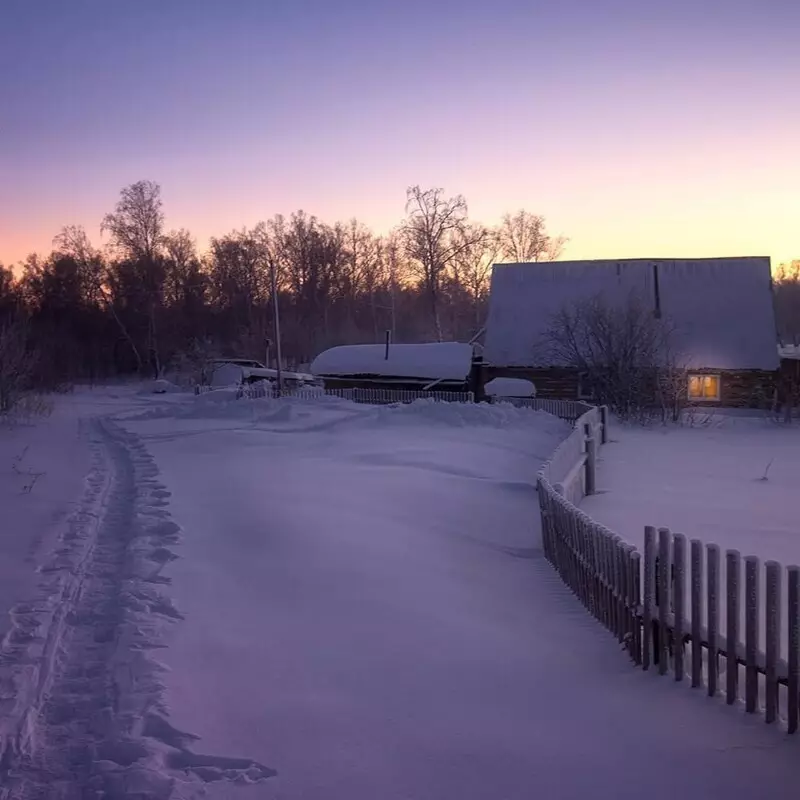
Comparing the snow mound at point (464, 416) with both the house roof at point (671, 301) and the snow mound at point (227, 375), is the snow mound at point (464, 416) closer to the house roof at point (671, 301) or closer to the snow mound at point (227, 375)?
the house roof at point (671, 301)

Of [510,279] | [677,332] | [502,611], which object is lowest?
[502,611]

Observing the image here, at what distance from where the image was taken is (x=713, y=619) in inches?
193

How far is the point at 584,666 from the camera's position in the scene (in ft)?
18.7

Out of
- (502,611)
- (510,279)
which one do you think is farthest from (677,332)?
(502,611)

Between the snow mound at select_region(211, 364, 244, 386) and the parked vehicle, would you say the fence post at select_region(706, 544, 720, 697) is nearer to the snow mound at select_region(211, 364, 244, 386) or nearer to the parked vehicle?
the parked vehicle

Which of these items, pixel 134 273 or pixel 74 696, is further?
pixel 134 273

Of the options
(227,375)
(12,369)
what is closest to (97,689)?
(12,369)

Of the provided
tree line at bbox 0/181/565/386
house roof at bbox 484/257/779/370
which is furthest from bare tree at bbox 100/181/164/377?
house roof at bbox 484/257/779/370

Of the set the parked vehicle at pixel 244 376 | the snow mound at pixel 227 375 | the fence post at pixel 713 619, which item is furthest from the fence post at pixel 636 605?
the snow mound at pixel 227 375

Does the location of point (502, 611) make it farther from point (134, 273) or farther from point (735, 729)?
point (134, 273)

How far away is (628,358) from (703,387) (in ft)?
17.0

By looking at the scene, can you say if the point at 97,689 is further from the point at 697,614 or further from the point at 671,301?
the point at 671,301

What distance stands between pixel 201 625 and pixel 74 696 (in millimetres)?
1448

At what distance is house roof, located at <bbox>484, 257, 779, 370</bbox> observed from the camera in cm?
3375
